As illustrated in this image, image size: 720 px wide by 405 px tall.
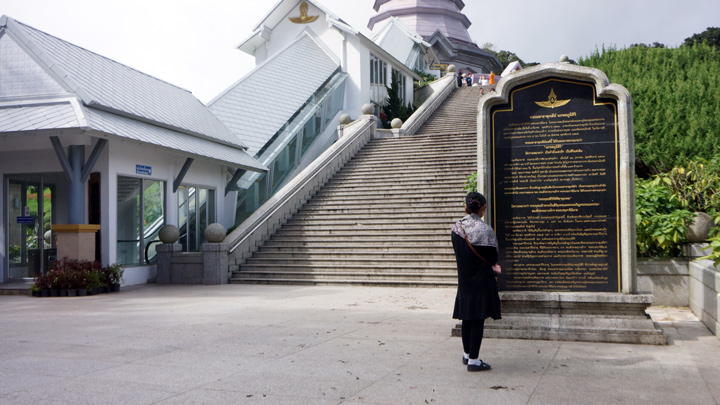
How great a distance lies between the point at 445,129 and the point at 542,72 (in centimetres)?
1999

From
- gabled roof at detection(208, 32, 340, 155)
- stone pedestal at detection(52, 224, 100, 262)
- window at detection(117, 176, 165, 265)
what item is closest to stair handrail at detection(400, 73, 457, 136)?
gabled roof at detection(208, 32, 340, 155)

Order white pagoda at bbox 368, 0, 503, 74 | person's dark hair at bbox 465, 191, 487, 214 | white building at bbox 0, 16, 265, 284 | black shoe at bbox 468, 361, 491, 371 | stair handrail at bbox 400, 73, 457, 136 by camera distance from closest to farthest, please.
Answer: black shoe at bbox 468, 361, 491, 371
person's dark hair at bbox 465, 191, 487, 214
white building at bbox 0, 16, 265, 284
stair handrail at bbox 400, 73, 457, 136
white pagoda at bbox 368, 0, 503, 74

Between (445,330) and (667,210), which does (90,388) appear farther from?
(667,210)

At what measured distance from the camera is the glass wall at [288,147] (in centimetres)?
2145

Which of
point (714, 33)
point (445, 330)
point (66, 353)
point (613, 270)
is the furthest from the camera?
point (714, 33)

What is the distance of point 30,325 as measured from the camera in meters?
8.81

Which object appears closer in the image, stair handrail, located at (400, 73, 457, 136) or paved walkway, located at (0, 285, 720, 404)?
paved walkway, located at (0, 285, 720, 404)

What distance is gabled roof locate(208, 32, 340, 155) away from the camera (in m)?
22.9

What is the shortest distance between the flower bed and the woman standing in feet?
30.9

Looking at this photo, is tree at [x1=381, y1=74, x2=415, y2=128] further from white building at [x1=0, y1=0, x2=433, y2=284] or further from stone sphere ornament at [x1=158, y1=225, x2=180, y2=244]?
stone sphere ornament at [x1=158, y1=225, x2=180, y2=244]

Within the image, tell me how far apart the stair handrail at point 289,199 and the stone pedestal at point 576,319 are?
9124mm

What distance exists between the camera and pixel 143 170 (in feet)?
51.9

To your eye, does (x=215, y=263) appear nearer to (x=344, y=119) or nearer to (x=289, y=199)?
(x=289, y=199)

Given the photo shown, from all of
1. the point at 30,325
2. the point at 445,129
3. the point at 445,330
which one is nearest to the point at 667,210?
the point at 445,330
